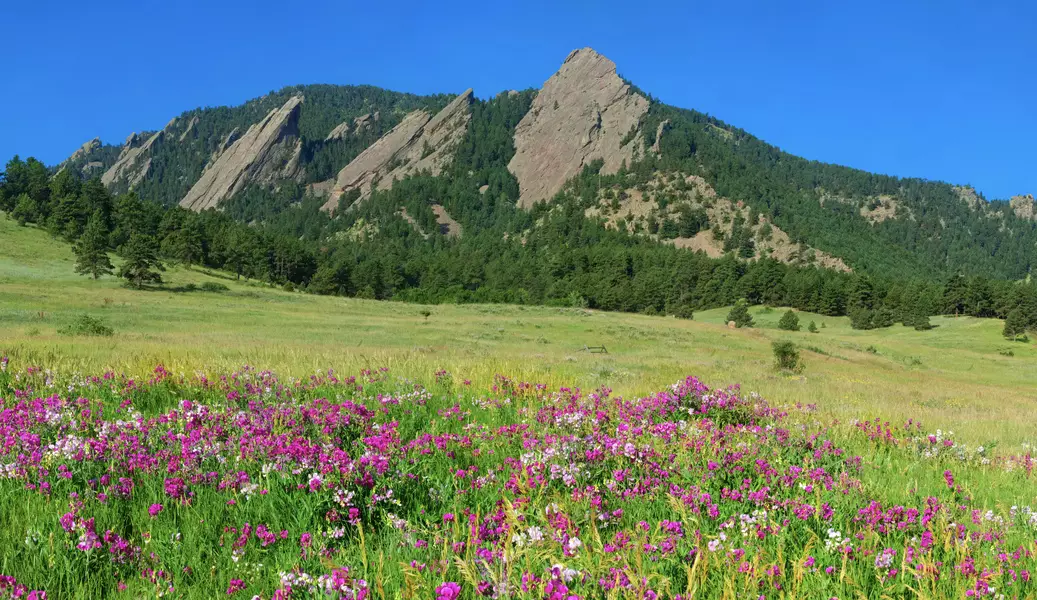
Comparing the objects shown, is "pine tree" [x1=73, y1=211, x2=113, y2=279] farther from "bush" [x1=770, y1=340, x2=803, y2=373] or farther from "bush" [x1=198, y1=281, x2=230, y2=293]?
"bush" [x1=770, y1=340, x2=803, y2=373]

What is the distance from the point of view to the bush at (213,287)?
70.6 meters

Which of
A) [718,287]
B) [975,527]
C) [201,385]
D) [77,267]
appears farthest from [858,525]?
[718,287]

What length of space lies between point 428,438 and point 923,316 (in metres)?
96.9

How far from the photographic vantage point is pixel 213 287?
72.4 m

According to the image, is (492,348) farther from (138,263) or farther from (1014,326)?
(1014,326)

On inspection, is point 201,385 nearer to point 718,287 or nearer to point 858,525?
point 858,525

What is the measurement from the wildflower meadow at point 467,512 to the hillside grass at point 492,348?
13.6 feet

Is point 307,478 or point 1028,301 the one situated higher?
point 1028,301

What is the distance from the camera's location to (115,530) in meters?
3.47

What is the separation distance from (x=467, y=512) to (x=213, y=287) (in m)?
77.9

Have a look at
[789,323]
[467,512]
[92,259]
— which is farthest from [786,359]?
[92,259]

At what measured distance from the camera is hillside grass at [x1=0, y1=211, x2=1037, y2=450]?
1115 centimetres

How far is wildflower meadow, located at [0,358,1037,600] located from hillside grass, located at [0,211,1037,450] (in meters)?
4.15

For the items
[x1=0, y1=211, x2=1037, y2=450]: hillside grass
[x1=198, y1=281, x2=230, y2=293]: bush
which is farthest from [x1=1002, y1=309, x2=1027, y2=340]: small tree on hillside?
[x1=198, y1=281, x2=230, y2=293]: bush
